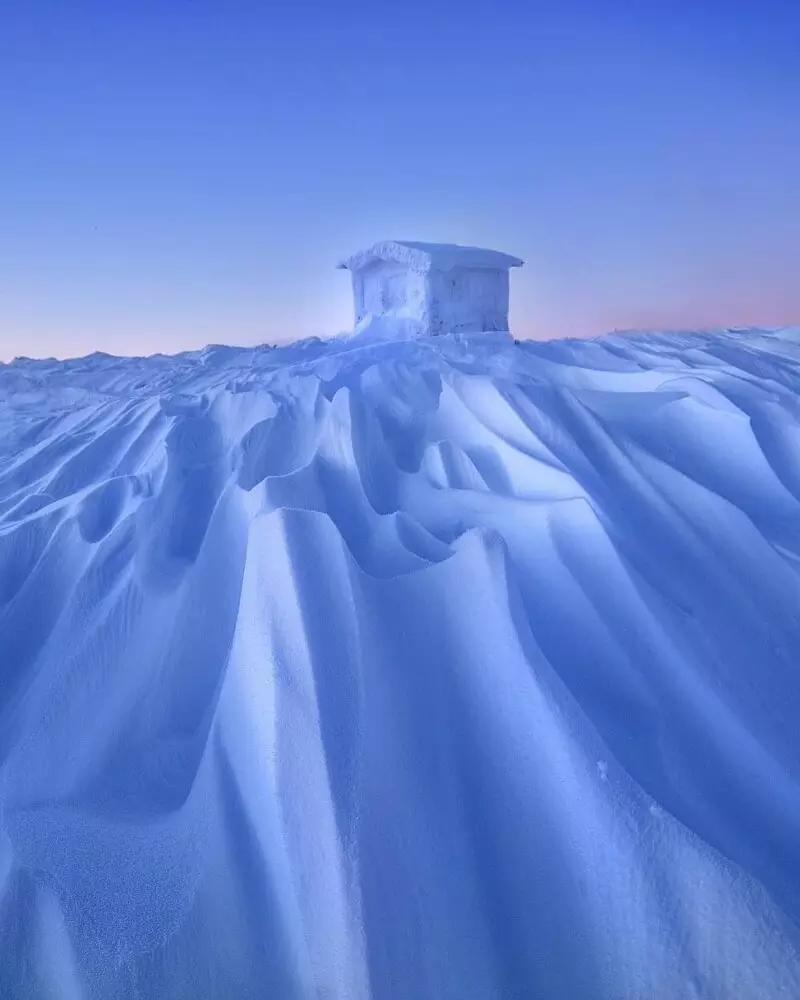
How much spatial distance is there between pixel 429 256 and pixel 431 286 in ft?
1.03

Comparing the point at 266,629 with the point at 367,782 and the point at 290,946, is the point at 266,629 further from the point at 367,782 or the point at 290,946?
the point at 290,946

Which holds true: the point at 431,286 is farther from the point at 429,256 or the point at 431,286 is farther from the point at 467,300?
the point at 467,300

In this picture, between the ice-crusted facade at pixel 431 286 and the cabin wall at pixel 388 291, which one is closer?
the ice-crusted facade at pixel 431 286

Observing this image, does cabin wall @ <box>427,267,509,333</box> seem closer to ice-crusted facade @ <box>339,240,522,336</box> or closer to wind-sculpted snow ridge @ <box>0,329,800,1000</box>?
ice-crusted facade @ <box>339,240,522,336</box>

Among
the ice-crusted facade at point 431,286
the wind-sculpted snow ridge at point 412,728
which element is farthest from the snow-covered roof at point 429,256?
the wind-sculpted snow ridge at point 412,728

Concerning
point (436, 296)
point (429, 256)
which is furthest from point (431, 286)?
point (429, 256)

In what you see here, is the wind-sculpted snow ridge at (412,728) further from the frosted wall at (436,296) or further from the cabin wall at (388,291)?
the cabin wall at (388,291)

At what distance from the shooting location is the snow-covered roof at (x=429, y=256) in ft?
25.0

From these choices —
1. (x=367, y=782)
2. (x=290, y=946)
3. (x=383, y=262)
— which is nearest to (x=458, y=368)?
(x=367, y=782)

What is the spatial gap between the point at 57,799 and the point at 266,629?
26.4 inches

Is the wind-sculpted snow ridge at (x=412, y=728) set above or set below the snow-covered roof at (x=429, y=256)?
below

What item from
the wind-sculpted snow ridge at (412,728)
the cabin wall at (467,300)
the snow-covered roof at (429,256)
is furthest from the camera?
the cabin wall at (467,300)

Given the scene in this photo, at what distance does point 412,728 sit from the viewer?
1759 millimetres

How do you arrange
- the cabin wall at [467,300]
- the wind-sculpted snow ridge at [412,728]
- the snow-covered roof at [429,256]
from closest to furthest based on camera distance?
the wind-sculpted snow ridge at [412,728] < the snow-covered roof at [429,256] < the cabin wall at [467,300]
